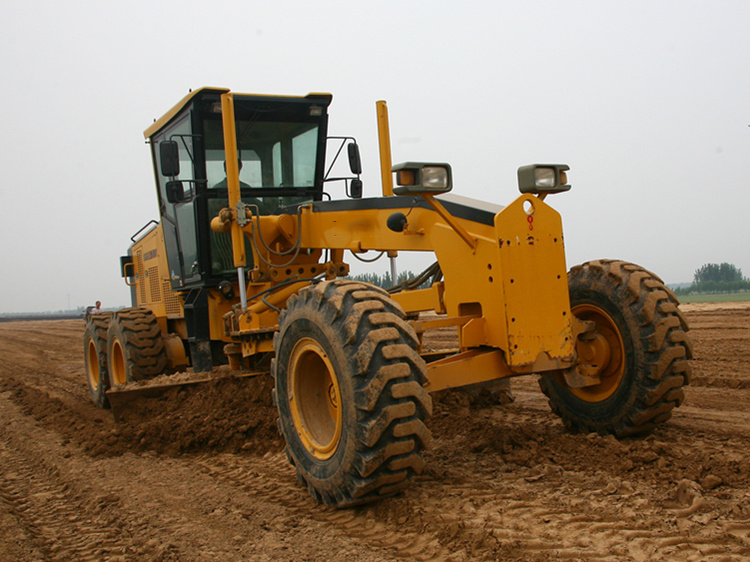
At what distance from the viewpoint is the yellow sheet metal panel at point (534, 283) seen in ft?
14.2

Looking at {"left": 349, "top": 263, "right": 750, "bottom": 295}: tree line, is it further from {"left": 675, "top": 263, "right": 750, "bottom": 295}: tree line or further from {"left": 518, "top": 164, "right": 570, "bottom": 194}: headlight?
{"left": 518, "top": 164, "right": 570, "bottom": 194}: headlight

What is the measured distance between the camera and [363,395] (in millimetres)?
3719

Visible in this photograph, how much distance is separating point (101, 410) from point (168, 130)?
376 centimetres

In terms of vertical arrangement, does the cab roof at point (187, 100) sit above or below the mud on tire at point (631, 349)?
above

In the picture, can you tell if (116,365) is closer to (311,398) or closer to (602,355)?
(311,398)

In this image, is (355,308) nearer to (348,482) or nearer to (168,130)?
(348,482)

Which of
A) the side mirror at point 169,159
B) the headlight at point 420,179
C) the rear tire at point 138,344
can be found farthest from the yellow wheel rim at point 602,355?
the rear tire at point 138,344

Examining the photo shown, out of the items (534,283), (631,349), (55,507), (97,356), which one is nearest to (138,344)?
(97,356)

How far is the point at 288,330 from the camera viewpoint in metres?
4.53

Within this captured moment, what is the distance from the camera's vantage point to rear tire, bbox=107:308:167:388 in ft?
25.7

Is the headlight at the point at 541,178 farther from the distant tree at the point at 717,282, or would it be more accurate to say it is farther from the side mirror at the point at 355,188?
the distant tree at the point at 717,282

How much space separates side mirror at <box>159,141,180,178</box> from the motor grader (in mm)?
15

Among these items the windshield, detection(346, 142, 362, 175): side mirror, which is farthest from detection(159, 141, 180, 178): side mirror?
detection(346, 142, 362, 175): side mirror

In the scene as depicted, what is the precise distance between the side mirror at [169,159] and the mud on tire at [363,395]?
9.22 ft
